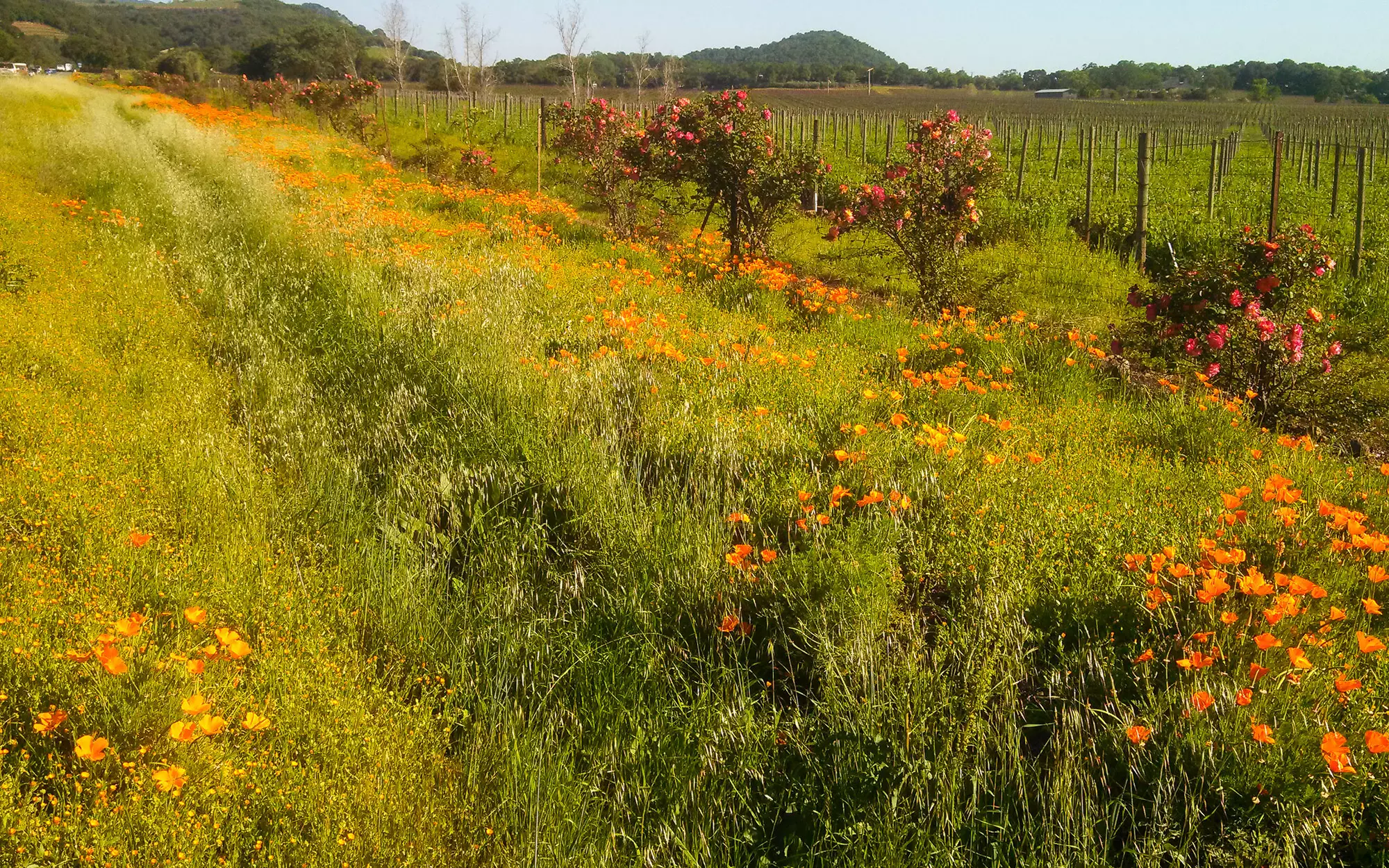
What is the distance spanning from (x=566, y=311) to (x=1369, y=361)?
27.1ft

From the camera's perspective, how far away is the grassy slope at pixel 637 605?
233cm

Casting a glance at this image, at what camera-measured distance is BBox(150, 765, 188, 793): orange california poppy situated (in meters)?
2.15

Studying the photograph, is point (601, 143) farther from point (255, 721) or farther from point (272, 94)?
point (272, 94)

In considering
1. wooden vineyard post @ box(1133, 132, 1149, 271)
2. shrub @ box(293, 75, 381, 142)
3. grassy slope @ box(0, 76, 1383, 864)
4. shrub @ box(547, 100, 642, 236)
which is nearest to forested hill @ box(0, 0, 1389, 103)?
shrub @ box(293, 75, 381, 142)

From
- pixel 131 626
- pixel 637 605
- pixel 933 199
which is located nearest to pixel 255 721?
pixel 131 626

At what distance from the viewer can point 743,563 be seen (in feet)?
10.9

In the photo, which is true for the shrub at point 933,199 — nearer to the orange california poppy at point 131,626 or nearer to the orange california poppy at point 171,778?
the orange california poppy at point 131,626

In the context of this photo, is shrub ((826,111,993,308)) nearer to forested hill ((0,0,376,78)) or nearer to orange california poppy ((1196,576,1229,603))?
orange california poppy ((1196,576,1229,603))

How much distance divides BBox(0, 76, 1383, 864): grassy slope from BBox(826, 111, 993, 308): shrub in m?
3.02

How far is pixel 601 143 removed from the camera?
597 inches

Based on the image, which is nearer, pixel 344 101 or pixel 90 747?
pixel 90 747

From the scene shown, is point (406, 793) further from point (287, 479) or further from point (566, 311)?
point (566, 311)

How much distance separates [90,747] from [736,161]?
1012 cm

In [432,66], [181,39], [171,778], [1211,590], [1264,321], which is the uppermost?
[181,39]
